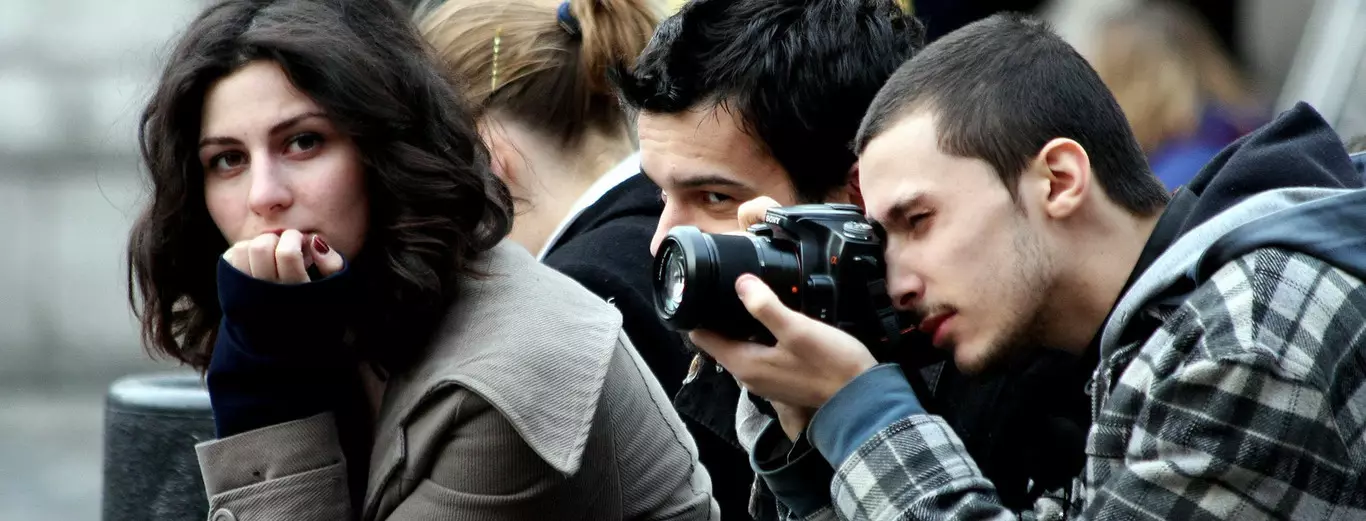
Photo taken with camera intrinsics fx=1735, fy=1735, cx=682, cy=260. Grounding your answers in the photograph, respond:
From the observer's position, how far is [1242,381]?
1.80 m

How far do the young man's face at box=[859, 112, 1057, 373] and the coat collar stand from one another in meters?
0.48

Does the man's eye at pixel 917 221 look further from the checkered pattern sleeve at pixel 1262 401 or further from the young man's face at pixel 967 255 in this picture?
A: the checkered pattern sleeve at pixel 1262 401

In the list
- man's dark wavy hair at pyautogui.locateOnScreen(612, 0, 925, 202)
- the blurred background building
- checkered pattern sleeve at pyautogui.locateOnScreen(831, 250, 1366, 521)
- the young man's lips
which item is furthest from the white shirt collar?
the blurred background building

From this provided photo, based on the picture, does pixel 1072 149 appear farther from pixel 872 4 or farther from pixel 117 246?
pixel 117 246

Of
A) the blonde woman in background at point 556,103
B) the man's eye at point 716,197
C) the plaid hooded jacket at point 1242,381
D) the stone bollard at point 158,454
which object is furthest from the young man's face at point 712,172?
the stone bollard at point 158,454

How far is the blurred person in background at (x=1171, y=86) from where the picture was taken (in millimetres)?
4133

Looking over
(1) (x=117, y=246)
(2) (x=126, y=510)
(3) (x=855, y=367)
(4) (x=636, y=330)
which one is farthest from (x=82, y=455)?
(3) (x=855, y=367)

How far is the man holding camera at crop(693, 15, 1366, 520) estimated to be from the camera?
182 centimetres

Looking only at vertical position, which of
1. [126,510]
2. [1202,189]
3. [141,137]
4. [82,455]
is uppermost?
[1202,189]

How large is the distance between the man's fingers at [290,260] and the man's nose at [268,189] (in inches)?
3.1

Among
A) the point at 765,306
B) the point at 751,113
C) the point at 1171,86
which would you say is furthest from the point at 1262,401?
the point at 1171,86

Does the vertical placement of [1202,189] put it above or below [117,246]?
above

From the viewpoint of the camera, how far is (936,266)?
7.09 feet

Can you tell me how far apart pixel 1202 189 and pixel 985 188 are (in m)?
0.29
